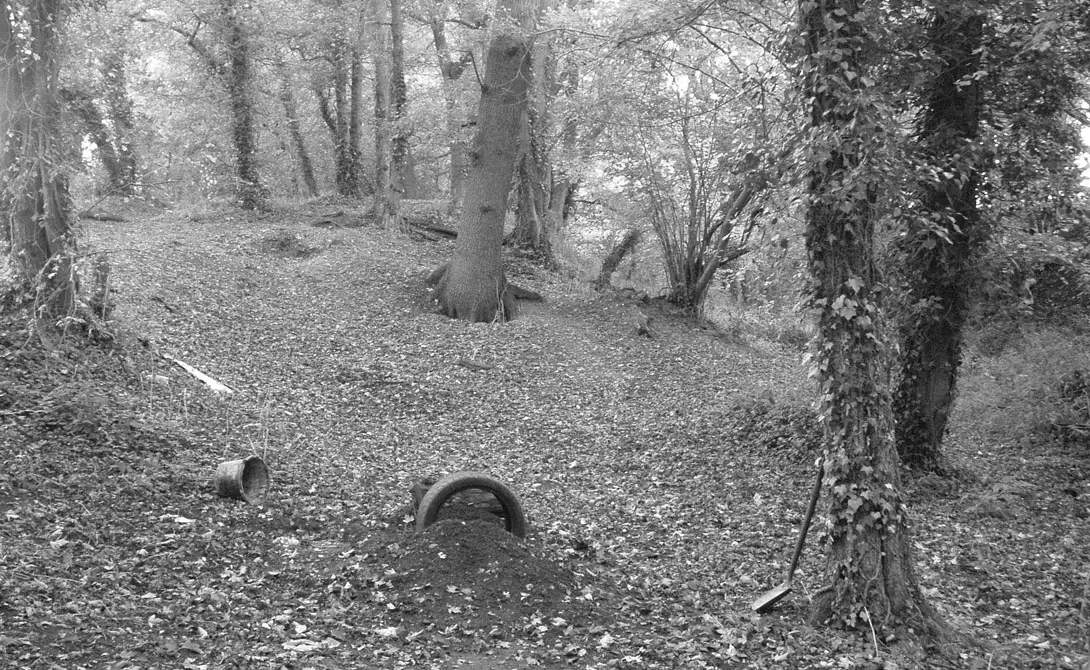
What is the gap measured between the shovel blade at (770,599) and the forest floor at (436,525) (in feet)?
0.31

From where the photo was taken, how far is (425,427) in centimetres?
1009

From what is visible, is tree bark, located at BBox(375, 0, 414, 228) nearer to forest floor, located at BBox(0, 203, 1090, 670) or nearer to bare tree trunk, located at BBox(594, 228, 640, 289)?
bare tree trunk, located at BBox(594, 228, 640, 289)

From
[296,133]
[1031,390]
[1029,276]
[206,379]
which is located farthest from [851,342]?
[296,133]

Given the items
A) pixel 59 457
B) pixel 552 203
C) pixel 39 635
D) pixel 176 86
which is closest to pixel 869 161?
pixel 39 635

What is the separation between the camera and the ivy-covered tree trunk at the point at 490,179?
47.4 feet

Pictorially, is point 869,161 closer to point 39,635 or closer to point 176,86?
point 39,635

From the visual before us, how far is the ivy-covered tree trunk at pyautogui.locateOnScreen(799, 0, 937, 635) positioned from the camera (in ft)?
17.5

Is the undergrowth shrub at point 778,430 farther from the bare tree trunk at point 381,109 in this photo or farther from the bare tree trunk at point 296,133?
the bare tree trunk at point 296,133

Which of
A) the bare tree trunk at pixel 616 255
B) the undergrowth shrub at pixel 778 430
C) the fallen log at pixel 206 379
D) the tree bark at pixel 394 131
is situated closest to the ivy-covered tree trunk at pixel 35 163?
the fallen log at pixel 206 379

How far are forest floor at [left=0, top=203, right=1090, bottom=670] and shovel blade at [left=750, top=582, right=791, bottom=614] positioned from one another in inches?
3.8

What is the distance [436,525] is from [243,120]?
1764cm

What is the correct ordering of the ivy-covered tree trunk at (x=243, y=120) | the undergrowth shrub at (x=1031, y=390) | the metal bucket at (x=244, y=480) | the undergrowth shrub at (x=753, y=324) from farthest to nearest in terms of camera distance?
1. the ivy-covered tree trunk at (x=243, y=120)
2. the undergrowth shrub at (x=753, y=324)
3. the undergrowth shrub at (x=1031, y=390)
4. the metal bucket at (x=244, y=480)

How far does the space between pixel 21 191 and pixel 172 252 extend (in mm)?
7054

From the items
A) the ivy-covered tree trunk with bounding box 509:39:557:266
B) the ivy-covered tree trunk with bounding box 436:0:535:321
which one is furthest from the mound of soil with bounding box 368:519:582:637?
the ivy-covered tree trunk with bounding box 509:39:557:266
